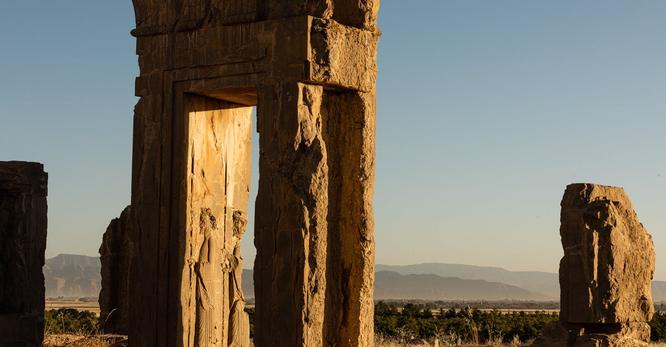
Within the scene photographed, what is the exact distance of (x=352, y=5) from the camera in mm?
8961

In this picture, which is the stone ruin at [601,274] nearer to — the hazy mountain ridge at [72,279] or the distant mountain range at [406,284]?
the hazy mountain ridge at [72,279]

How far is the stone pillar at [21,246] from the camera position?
1084cm

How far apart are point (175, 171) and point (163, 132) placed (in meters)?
0.36

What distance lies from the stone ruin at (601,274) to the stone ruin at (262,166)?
6052 millimetres

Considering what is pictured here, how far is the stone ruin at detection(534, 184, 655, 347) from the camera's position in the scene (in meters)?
14.2

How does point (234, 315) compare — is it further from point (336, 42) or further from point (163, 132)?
point (336, 42)

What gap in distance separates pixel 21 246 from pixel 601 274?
783 centimetres

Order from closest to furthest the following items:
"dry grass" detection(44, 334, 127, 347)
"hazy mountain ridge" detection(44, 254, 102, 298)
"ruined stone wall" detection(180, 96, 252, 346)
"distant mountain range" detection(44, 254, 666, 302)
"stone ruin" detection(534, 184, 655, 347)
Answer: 1. "ruined stone wall" detection(180, 96, 252, 346)
2. "dry grass" detection(44, 334, 127, 347)
3. "stone ruin" detection(534, 184, 655, 347)
4. "hazy mountain ridge" detection(44, 254, 102, 298)
5. "distant mountain range" detection(44, 254, 666, 302)

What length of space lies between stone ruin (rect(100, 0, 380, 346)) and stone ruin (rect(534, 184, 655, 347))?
6052 millimetres

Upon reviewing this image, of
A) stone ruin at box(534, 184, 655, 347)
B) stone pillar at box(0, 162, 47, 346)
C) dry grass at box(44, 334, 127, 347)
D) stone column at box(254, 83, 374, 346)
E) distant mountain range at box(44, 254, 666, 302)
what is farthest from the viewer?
distant mountain range at box(44, 254, 666, 302)

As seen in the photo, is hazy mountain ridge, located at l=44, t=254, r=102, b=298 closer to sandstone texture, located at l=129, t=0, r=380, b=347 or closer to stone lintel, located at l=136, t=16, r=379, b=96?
sandstone texture, located at l=129, t=0, r=380, b=347

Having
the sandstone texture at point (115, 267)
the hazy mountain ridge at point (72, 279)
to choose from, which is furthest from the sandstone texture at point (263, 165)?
the hazy mountain ridge at point (72, 279)

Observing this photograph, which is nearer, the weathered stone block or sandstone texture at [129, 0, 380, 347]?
sandstone texture at [129, 0, 380, 347]

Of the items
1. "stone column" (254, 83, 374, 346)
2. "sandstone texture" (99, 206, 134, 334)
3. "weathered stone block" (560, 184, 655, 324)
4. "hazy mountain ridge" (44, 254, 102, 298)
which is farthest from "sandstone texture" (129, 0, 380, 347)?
"hazy mountain ridge" (44, 254, 102, 298)
